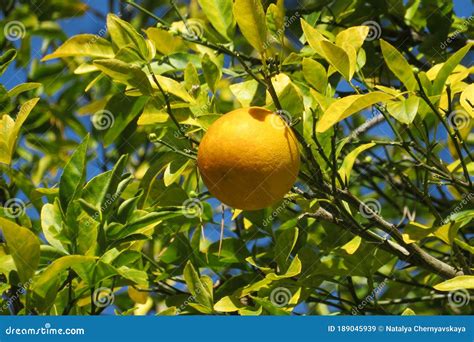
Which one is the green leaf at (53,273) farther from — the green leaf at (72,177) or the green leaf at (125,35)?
the green leaf at (125,35)

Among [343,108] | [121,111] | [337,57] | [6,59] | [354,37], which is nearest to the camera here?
[343,108]

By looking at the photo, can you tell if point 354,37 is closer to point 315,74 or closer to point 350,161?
point 315,74

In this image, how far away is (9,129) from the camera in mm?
1578

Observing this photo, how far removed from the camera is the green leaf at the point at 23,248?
4.49ft

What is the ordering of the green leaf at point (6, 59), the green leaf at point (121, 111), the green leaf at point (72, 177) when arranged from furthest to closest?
1. the green leaf at point (121, 111)
2. the green leaf at point (6, 59)
3. the green leaf at point (72, 177)

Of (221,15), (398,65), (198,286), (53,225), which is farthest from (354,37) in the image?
(53,225)

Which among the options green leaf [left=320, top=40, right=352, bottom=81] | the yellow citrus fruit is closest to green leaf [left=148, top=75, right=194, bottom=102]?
the yellow citrus fruit

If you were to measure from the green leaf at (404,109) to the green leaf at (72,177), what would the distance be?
549mm

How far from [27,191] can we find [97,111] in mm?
242

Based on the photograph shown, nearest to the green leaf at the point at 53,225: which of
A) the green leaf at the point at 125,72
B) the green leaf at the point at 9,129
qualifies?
the green leaf at the point at 9,129

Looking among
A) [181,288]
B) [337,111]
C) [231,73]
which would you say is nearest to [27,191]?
[181,288]

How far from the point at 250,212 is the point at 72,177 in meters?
0.43

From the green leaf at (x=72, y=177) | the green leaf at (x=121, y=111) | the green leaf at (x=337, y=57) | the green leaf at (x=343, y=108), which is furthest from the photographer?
the green leaf at (x=121, y=111)

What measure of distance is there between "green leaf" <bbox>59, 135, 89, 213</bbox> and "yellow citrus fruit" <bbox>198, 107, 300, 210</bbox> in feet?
0.80
